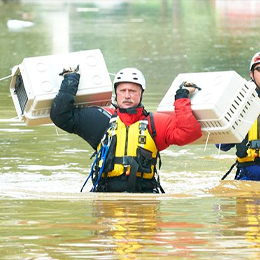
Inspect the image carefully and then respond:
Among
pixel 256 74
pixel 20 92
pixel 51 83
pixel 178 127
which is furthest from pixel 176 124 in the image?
pixel 20 92

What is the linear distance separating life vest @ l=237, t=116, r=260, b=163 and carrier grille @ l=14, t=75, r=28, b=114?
2001 millimetres

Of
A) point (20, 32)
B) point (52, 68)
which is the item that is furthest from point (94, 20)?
point (52, 68)

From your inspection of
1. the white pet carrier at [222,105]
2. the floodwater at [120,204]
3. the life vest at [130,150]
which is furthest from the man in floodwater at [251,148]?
the life vest at [130,150]

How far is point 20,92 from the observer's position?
33.8ft

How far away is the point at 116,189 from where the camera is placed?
970 cm

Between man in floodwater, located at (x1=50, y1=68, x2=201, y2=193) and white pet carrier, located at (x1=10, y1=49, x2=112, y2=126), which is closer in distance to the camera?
man in floodwater, located at (x1=50, y1=68, x2=201, y2=193)

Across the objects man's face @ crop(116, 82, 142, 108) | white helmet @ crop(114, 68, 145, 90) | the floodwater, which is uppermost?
white helmet @ crop(114, 68, 145, 90)

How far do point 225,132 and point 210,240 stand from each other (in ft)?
6.25

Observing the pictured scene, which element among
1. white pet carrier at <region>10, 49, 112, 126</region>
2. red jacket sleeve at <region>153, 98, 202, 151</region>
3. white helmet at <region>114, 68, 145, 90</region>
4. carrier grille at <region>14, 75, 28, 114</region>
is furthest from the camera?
carrier grille at <region>14, 75, 28, 114</region>

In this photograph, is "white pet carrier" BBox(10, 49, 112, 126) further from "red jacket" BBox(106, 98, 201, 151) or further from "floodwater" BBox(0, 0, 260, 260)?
"floodwater" BBox(0, 0, 260, 260)

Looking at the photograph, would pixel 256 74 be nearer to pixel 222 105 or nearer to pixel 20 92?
pixel 222 105

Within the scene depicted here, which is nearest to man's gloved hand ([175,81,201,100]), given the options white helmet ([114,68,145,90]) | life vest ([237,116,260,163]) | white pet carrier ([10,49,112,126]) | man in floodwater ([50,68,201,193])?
man in floodwater ([50,68,201,193])

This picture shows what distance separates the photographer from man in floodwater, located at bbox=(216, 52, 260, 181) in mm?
10523

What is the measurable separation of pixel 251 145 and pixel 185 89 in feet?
3.77
